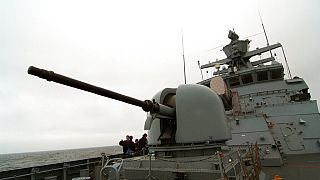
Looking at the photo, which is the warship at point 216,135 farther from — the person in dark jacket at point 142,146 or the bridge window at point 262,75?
the person in dark jacket at point 142,146

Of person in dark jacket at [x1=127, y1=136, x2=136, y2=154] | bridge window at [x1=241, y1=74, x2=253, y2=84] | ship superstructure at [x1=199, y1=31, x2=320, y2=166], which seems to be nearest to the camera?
ship superstructure at [x1=199, y1=31, x2=320, y2=166]

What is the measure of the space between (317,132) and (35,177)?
1101 cm

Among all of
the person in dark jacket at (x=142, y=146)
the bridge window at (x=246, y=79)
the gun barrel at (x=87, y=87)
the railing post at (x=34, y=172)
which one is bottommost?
the railing post at (x=34, y=172)

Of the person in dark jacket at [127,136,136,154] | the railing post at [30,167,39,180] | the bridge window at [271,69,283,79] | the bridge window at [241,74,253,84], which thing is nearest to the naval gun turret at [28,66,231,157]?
the railing post at [30,167,39,180]

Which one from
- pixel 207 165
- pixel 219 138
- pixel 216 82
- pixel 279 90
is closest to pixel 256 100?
pixel 279 90

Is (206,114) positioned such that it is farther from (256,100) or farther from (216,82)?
(256,100)

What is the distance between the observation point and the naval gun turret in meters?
4.96

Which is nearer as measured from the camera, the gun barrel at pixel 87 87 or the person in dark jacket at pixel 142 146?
the gun barrel at pixel 87 87

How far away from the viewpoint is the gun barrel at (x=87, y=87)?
9.34 ft

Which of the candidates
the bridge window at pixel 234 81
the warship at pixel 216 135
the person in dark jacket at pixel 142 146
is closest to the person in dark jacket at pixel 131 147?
the person in dark jacket at pixel 142 146

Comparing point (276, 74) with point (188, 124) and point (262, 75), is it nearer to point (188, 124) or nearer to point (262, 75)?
point (262, 75)

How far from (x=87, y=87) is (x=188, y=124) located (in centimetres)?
241

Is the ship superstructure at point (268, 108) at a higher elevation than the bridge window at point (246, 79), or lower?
lower

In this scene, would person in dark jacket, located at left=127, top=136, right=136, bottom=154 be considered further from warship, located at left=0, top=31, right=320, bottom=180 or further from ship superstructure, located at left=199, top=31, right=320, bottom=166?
ship superstructure, located at left=199, top=31, right=320, bottom=166
